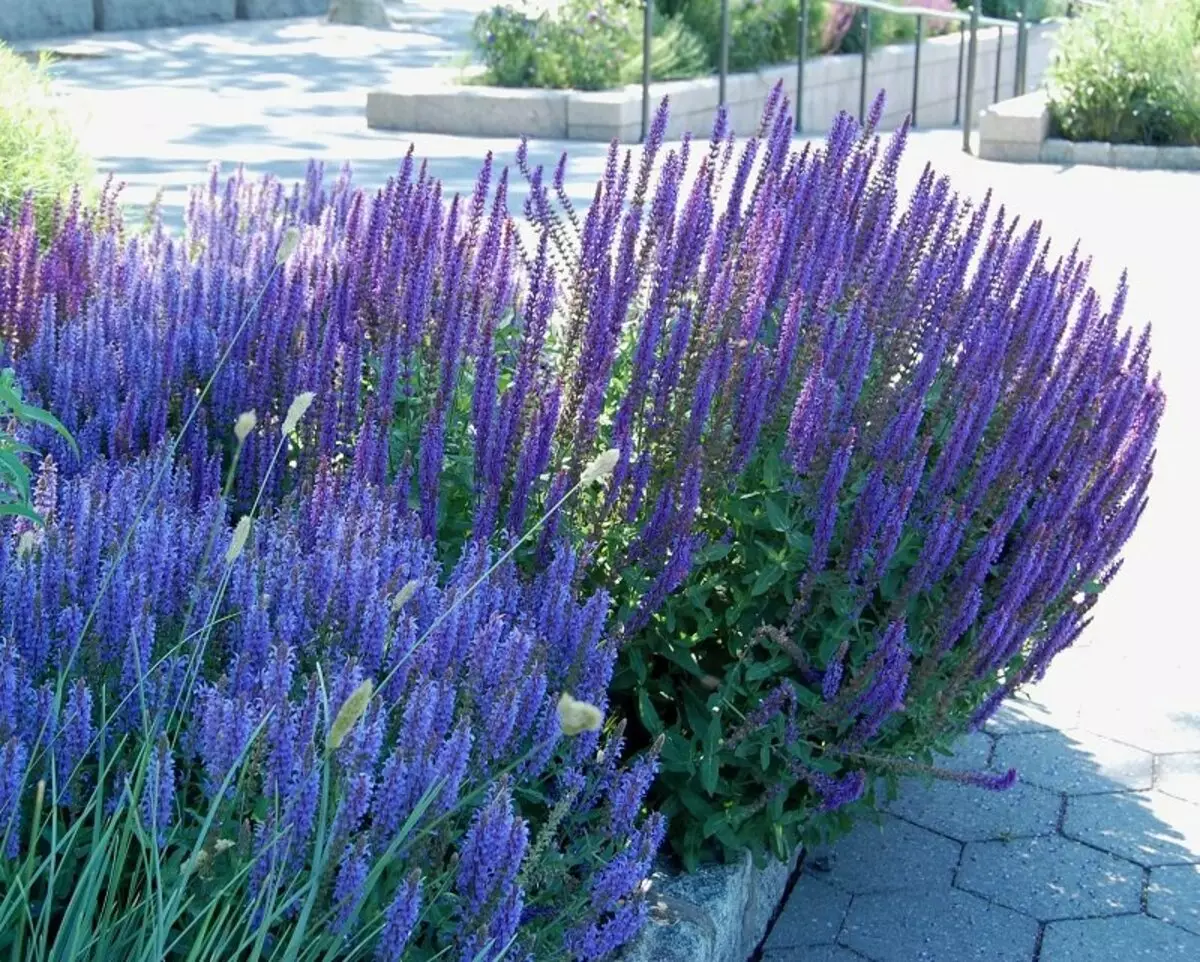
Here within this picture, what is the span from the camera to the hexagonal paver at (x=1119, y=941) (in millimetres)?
4070

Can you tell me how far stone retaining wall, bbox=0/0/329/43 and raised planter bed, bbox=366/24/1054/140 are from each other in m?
5.85

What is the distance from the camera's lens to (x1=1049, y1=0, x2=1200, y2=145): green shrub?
15.4m

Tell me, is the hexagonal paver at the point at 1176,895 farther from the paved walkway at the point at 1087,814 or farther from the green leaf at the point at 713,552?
the green leaf at the point at 713,552

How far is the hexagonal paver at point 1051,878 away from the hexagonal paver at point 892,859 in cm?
6

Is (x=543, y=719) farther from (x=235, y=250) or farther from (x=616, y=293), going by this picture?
(x=235, y=250)

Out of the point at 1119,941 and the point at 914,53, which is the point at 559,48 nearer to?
the point at 914,53

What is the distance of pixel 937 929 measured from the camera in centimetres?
415

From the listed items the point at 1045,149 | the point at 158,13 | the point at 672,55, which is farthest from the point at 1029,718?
the point at 158,13

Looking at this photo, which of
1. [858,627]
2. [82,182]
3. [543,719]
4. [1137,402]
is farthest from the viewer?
[82,182]

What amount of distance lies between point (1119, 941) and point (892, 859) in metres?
0.58

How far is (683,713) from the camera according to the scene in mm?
3789

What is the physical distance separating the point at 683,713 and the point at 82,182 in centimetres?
484

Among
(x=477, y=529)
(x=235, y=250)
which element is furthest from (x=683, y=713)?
(x=235, y=250)

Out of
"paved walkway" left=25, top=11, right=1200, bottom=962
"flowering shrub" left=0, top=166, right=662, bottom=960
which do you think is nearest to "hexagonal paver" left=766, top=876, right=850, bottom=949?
"paved walkway" left=25, top=11, right=1200, bottom=962
